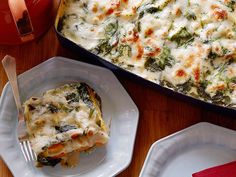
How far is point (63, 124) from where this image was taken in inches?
69.9

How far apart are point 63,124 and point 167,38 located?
1.55 ft

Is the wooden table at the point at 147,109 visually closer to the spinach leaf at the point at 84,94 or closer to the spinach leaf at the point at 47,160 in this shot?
the spinach leaf at the point at 84,94

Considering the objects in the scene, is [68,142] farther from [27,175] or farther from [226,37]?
[226,37]

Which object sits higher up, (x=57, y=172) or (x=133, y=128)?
(x=133, y=128)

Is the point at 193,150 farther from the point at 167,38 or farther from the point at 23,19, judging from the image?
the point at 23,19

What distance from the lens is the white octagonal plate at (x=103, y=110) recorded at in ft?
5.91

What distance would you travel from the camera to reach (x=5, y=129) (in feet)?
6.03

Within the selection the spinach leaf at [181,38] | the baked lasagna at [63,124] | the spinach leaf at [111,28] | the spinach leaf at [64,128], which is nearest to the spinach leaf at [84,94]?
the baked lasagna at [63,124]

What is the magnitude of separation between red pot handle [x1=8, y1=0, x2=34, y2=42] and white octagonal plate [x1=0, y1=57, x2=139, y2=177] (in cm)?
13

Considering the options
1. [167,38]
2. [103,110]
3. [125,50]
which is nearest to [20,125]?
[103,110]

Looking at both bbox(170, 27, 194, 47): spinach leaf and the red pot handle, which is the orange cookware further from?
bbox(170, 27, 194, 47): spinach leaf

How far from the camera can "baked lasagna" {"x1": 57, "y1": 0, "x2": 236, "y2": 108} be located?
1792 millimetres

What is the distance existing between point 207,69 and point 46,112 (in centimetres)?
57

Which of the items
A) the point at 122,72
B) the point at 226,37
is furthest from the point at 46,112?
the point at 226,37
